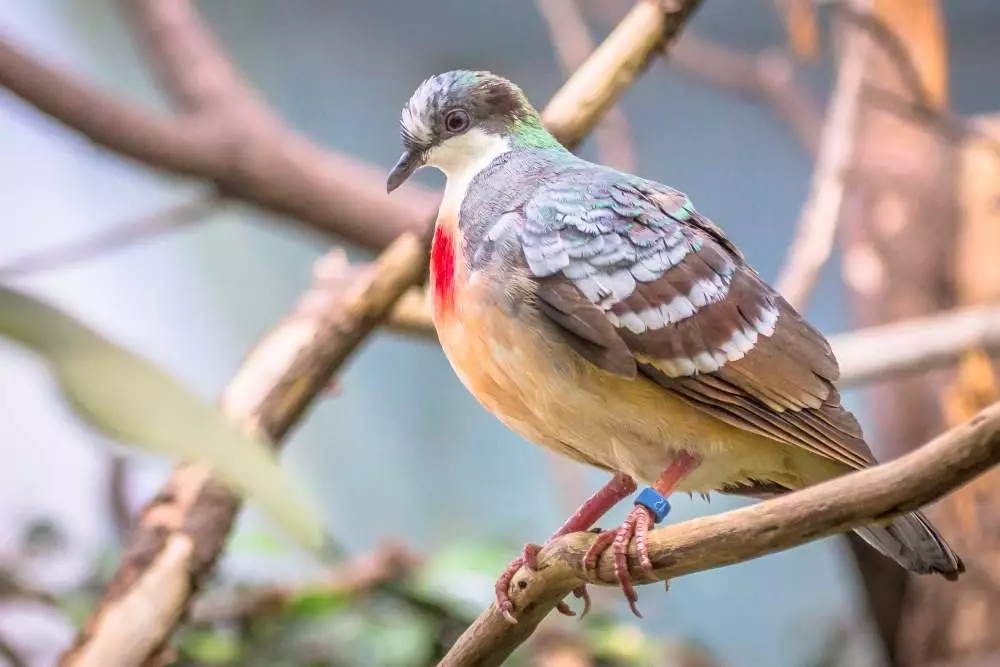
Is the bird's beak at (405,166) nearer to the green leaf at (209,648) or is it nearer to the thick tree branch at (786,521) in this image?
the thick tree branch at (786,521)

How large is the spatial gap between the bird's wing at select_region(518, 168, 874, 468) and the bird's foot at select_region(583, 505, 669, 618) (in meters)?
0.12

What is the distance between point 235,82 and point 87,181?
2.04 feet

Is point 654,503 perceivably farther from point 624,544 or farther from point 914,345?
point 914,345

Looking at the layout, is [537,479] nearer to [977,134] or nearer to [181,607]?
[977,134]

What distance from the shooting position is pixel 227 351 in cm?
269

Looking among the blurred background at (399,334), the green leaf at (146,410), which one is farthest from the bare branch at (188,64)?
the green leaf at (146,410)

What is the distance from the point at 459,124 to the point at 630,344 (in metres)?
0.30

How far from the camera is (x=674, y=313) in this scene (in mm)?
862

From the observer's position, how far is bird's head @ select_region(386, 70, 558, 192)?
0.98 meters

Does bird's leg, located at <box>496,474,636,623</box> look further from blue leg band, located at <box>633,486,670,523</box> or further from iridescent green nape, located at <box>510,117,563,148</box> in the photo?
iridescent green nape, located at <box>510,117,563,148</box>

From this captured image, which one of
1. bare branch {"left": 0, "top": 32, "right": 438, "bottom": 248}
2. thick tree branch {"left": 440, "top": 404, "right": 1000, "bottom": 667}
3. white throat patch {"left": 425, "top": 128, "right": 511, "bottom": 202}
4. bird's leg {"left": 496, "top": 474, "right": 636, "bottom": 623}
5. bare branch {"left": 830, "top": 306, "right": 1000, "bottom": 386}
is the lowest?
thick tree branch {"left": 440, "top": 404, "right": 1000, "bottom": 667}

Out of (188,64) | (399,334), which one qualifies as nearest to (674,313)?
(399,334)

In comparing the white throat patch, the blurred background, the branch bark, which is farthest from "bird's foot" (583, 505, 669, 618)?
the branch bark

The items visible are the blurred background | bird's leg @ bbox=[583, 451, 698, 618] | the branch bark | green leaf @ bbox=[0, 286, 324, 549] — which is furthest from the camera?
the branch bark
